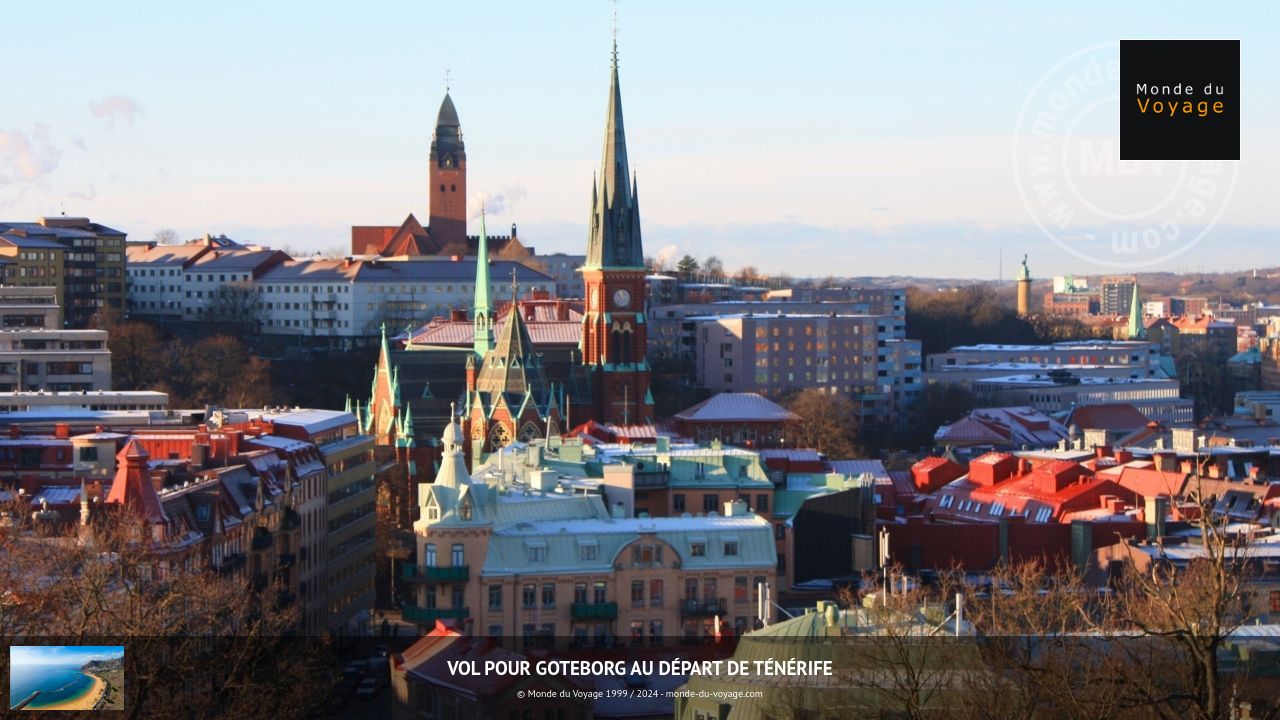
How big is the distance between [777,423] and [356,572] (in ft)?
173

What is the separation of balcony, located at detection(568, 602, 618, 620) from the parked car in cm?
802

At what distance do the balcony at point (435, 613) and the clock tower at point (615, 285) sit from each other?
7021cm

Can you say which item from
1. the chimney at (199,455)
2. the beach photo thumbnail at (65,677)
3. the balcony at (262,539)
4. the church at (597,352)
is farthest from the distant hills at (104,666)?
the church at (597,352)

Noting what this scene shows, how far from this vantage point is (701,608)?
215 ft

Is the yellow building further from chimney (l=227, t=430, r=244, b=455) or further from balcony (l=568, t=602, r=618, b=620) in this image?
balcony (l=568, t=602, r=618, b=620)

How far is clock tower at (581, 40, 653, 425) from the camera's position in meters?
136

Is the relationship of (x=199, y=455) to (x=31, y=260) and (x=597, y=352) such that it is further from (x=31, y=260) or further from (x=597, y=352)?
(x=31, y=260)

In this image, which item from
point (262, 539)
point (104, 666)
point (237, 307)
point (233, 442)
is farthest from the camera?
point (237, 307)

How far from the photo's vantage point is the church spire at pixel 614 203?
5349 inches

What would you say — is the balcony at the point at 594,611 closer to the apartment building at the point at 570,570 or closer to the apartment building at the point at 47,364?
the apartment building at the point at 570,570

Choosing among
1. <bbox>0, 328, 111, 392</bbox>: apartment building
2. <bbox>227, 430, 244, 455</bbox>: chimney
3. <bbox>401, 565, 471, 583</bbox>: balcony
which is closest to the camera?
<bbox>401, 565, 471, 583</bbox>: balcony

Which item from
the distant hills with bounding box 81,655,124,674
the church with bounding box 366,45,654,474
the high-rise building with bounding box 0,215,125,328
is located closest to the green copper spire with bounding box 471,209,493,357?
the church with bounding box 366,45,654,474

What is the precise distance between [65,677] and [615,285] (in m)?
96.5

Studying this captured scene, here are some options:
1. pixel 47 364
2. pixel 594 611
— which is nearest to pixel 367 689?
pixel 594 611
